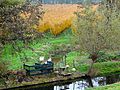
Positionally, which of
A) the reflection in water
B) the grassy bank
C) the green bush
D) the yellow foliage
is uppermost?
the green bush

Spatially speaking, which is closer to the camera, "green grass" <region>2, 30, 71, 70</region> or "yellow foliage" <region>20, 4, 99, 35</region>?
"green grass" <region>2, 30, 71, 70</region>

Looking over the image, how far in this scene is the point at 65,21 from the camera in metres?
53.2

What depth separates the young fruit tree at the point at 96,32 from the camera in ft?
120

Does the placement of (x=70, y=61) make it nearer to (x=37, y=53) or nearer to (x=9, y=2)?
(x=37, y=53)

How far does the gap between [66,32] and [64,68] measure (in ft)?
56.6

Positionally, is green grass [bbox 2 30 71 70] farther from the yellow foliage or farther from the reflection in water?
the reflection in water

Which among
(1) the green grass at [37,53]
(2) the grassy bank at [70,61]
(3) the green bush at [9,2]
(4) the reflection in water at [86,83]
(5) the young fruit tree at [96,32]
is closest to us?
(3) the green bush at [9,2]

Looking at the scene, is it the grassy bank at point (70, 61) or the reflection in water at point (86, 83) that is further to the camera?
the grassy bank at point (70, 61)

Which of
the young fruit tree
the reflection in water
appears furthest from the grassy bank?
the young fruit tree

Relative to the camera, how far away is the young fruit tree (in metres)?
36.6

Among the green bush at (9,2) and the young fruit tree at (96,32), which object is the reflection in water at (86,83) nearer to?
the young fruit tree at (96,32)

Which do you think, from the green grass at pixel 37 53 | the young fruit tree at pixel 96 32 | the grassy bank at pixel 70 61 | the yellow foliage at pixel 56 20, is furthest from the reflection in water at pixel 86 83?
the yellow foliage at pixel 56 20

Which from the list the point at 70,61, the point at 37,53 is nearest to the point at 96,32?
→ the point at 70,61

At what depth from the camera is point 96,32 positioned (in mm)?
36562
